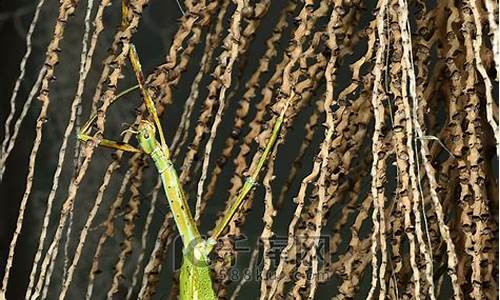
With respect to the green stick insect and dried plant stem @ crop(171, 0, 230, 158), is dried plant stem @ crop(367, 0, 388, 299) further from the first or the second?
dried plant stem @ crop(171, 0, 230, 158)

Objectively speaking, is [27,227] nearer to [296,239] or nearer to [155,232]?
[155,232]

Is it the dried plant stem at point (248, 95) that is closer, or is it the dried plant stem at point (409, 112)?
the dried plant stem at point (409, 112)

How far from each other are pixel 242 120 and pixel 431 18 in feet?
0.81

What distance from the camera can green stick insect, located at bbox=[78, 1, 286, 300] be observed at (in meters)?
0.83

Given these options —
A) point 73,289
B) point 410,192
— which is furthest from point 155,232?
point 410,192

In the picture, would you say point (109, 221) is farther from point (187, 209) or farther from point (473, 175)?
point (473, 175)

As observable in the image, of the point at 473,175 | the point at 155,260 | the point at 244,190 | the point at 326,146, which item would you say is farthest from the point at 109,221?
the point at 473,175

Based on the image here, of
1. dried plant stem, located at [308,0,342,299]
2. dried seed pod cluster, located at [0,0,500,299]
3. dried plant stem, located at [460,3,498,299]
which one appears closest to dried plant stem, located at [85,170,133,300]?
dried seed pod cluster, located at [0,0,500,299]

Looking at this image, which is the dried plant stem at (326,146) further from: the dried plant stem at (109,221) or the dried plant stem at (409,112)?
the dried plant stem at (109,221)

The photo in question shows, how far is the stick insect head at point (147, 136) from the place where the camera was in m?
0.86

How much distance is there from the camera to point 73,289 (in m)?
1.42

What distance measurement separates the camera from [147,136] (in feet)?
2.81

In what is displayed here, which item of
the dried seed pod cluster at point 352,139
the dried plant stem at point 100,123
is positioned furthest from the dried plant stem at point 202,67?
the dried plant stem at point 100,123

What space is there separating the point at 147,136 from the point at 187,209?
0.09 m
